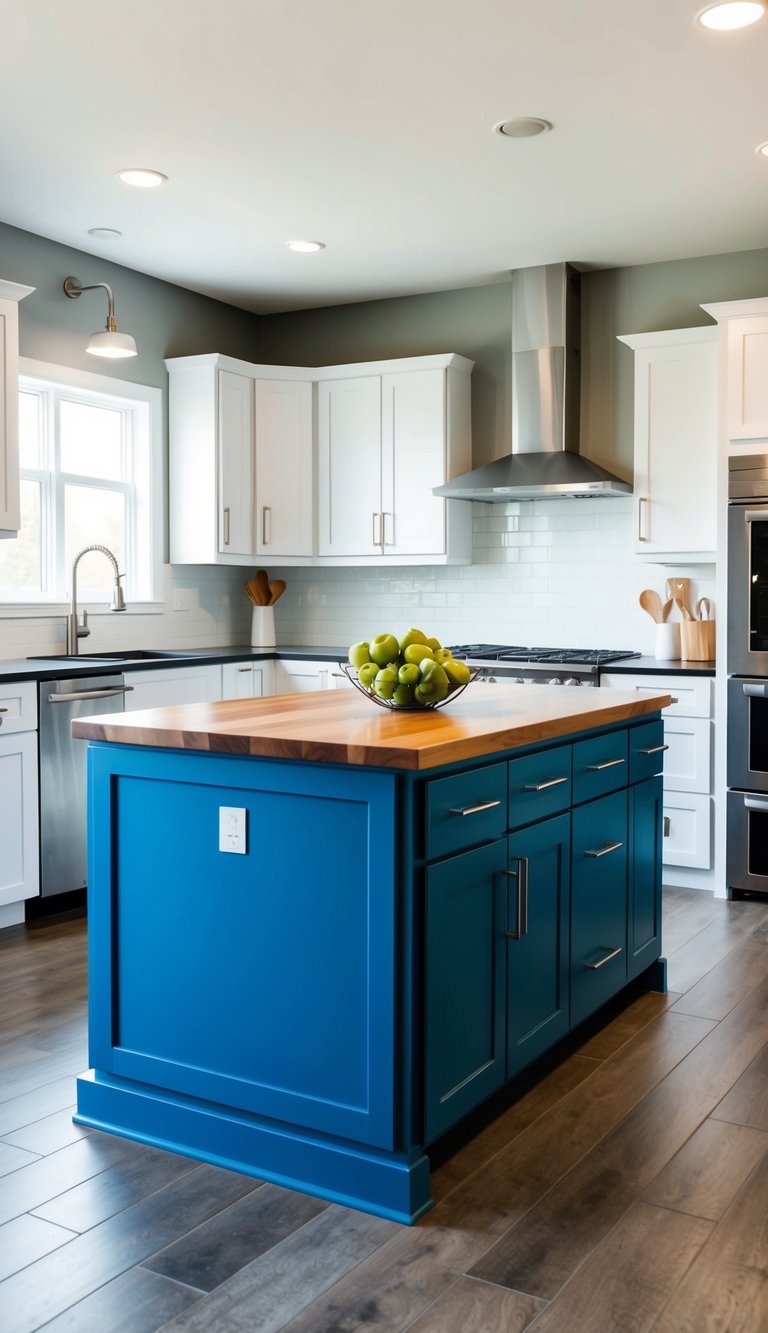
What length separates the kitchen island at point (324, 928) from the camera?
7.27 feet

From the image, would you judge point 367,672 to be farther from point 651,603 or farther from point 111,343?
point 651,603

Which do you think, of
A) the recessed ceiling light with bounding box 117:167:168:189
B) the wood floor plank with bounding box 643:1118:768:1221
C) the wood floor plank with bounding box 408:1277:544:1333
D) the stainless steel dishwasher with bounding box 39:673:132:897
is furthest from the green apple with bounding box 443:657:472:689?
the recessed ceiling light with bounding box 117:167:168:189

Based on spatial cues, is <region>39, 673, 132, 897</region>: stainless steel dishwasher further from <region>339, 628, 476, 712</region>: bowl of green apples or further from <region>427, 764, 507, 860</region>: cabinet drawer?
<region>427, 764, 507, 860</region>: cabinet drawer

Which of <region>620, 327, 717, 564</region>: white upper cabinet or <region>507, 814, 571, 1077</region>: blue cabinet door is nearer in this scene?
<region>507, 814, 571, 1077</region>: blue cabinet door

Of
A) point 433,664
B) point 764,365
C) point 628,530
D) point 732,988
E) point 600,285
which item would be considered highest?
point 600,285

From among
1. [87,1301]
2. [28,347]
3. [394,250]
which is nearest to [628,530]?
[394,250]

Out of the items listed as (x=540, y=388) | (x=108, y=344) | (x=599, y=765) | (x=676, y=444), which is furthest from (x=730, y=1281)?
(x=540, y=388)

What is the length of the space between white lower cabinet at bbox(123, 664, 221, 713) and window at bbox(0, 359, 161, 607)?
63cm

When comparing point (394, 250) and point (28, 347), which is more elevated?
point (394, 250)

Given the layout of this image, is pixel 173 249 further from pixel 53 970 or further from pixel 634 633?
pixel 53 970

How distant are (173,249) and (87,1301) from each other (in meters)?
4.37

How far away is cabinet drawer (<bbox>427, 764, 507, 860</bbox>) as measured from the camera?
2.24 m

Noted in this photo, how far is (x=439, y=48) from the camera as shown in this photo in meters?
3.29

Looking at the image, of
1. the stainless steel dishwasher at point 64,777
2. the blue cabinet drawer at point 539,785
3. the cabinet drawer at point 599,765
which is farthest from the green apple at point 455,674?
the stainless steel dishwasher at point 64,777
